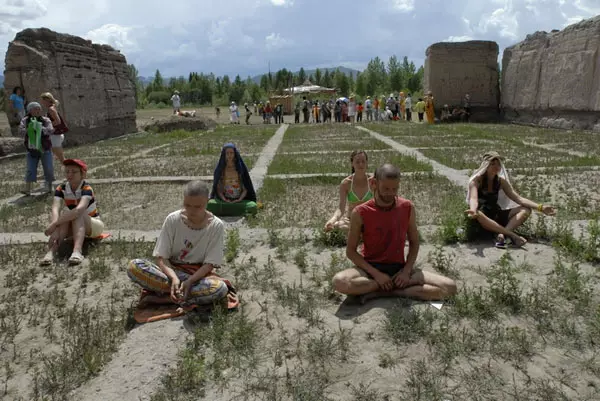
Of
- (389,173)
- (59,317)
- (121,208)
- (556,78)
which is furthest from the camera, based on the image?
(556,78)

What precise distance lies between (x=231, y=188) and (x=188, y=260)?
3180mm

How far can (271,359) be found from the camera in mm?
3273

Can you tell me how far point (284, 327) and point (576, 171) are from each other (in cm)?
824

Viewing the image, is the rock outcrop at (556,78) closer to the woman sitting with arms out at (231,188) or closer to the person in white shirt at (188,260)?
the woman sitting with arms out at (231,188)

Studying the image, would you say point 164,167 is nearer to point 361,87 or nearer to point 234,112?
point 234,112

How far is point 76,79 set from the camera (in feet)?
62.2

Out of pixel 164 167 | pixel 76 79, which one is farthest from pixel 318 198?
pixel 76 79

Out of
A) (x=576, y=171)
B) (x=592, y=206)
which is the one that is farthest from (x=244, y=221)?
(x=576, y=171)

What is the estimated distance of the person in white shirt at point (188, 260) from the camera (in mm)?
3865

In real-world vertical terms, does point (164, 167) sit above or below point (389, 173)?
below

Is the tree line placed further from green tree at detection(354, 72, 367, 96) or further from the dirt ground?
the dirt ground

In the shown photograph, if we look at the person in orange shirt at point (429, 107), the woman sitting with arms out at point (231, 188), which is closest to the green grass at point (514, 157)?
the woman sitting with arms out at point (231, 188)

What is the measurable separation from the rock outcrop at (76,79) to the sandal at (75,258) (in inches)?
549

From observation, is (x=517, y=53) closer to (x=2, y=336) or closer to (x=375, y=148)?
(x=375, y=148)
